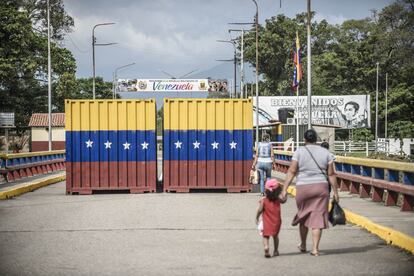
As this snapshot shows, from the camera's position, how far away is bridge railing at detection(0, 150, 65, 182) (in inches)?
988

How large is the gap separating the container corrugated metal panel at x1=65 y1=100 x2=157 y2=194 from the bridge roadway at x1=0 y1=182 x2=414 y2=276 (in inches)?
167

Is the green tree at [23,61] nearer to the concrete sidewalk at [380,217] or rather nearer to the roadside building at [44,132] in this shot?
the roadside building at [44,132]

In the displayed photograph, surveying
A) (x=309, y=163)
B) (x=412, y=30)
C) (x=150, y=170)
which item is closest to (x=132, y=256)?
(x=309, y=163)

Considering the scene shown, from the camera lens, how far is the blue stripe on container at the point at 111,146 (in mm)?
20969

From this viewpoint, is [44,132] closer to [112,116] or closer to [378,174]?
[112,116]

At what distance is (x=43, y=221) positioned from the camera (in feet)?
44.4

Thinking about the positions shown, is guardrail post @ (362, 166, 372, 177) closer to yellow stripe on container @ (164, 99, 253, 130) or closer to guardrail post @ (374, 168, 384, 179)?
guardrail post @ (374, 168, 384, 179)

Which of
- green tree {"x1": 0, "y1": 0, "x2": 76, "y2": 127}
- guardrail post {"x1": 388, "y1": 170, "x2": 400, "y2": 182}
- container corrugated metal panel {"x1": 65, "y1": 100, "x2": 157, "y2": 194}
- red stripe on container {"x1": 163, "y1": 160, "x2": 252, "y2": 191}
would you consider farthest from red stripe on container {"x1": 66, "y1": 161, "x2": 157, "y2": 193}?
green tree {"x1": 0, "y1": 0, "x2": 76, "y2": 127}

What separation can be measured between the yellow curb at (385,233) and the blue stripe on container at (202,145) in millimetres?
7913

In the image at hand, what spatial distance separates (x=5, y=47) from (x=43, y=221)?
1780 inches

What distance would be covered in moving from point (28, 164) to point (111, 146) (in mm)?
9034

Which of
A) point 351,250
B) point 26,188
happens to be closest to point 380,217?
point 351,250

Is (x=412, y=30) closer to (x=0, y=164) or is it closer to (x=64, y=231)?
(x=0, y=164)

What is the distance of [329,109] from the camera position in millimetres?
77562
